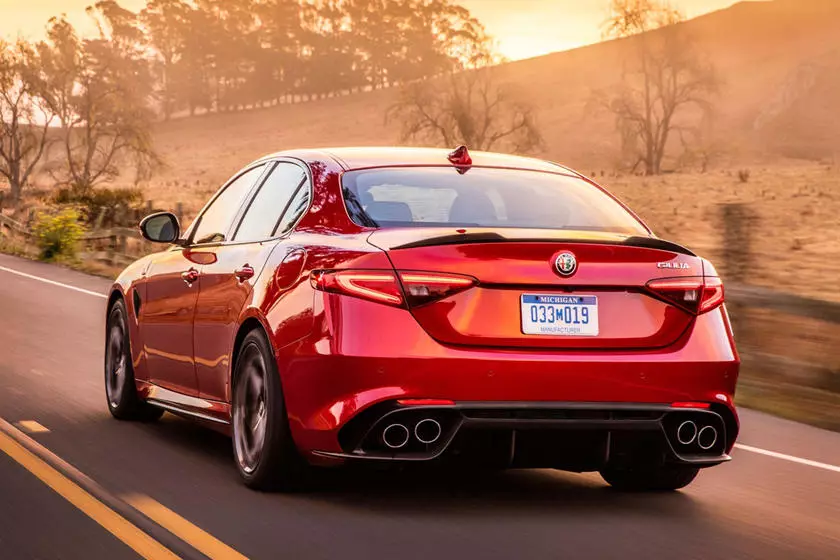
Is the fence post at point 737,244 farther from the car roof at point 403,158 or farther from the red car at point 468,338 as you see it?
the red car at point 468,338

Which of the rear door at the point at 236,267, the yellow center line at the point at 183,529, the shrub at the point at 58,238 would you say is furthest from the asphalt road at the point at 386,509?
the shrub at the point at 58,238

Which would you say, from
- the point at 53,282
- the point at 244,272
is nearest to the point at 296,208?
the point at 244,272

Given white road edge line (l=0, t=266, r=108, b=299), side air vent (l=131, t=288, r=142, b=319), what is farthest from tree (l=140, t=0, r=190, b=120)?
side air vent (l=131, t=288, r=142, b=319)

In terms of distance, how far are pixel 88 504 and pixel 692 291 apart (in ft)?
9.27

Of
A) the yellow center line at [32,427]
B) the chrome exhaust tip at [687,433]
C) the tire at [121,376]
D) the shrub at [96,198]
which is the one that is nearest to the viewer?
the chrome exhaust tip at [687,433]

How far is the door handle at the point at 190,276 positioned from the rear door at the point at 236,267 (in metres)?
0.12

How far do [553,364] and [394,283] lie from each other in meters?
0.74

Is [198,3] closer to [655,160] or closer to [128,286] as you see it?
[655,160]

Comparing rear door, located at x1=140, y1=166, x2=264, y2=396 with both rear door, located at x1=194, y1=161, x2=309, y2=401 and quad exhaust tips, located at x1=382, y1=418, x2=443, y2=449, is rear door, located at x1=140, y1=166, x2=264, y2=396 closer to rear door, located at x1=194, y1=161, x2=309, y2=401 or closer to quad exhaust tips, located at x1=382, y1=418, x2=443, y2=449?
rear door, located at x1=194, y1=161, x2=309, y2=401

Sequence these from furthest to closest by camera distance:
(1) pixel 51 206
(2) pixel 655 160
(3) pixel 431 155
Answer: (2) pixel 655 160 < (1) pixel 51 206 < (3) pixel 431 155

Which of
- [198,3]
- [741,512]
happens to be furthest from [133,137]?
[198,3]

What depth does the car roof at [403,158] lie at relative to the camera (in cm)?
748

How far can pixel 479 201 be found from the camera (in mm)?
7258

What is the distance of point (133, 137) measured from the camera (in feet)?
219
